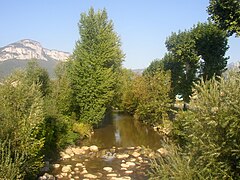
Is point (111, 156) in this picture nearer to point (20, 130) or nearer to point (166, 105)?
point (20, 130)

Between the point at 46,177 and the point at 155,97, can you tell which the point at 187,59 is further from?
the point at 46,177

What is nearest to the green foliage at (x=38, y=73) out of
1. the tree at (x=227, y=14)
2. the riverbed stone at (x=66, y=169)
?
the riverbed stone at (x=66, y=169)

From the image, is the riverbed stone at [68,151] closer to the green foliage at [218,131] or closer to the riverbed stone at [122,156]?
the riverbed stone at [122,156]

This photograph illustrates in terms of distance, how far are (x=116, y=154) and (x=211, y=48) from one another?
62.6ft

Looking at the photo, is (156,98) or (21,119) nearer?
(21,119)

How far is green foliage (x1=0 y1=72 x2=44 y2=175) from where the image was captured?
15450 mm

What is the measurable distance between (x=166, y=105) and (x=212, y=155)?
30110 mm

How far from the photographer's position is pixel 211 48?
36.9m

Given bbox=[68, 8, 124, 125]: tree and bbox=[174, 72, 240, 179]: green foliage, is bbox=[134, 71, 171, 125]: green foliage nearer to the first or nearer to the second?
bbox=[68, 8, 124, 125]: tree

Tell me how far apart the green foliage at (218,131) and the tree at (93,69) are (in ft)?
85.7

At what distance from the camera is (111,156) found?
26.5 metres

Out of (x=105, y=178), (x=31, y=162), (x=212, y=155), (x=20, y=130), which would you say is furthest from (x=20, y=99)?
(x=212, y=155)

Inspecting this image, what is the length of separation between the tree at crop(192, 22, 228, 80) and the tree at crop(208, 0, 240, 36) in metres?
13.5

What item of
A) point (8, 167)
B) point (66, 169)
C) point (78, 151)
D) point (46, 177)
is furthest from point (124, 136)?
point (8, 167)
